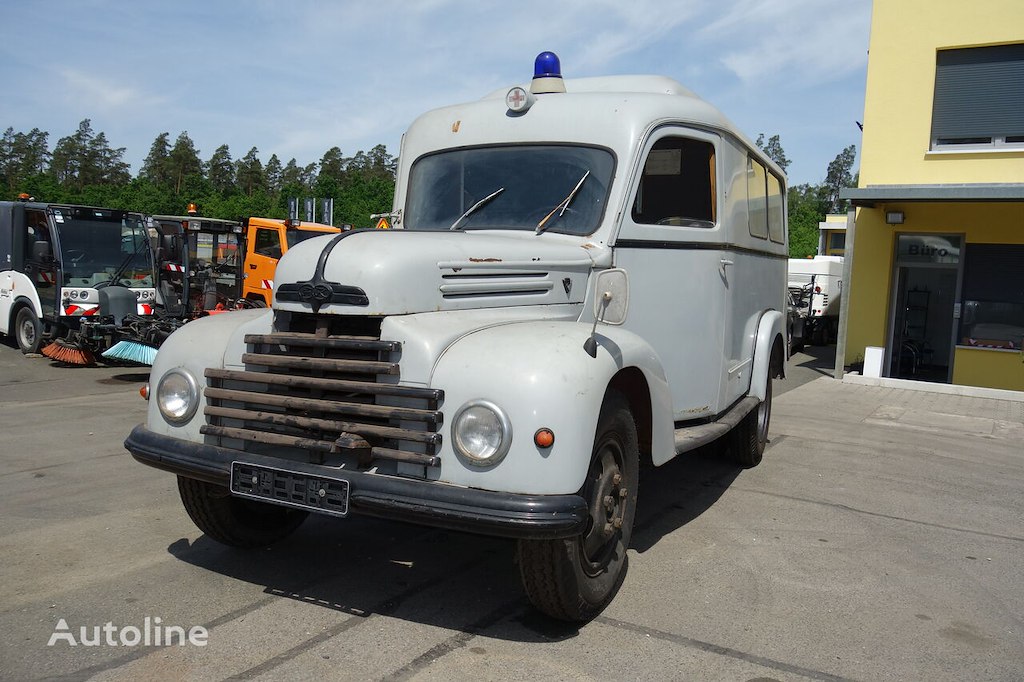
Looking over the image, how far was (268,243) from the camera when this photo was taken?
17.4 m

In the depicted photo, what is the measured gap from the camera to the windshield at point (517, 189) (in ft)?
15.5

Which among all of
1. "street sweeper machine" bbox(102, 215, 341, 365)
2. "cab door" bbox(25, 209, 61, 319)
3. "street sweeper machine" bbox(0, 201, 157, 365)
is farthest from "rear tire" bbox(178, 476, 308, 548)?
"cab door" bbox(25, 209, 61, 319)

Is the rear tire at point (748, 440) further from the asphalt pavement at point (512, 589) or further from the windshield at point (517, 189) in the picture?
the windshield at point (517, 189)

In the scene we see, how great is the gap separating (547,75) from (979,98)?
37.3 feet

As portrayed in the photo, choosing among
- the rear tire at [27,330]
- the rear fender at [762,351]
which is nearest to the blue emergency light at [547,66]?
the rear fender at [762,351]

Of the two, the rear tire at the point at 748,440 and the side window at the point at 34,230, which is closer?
the rear tire at the point at 748,440

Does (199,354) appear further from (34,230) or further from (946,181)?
(946,181)

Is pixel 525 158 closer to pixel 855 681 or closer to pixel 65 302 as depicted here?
pixel 855 681

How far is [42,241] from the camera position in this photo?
12.5 meters

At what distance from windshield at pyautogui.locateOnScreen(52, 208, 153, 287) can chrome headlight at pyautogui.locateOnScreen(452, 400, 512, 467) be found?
11107 millimetres

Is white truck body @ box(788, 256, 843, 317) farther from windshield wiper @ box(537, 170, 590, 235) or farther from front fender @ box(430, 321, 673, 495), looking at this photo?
front fender @ box(430, 321, 673, 495)

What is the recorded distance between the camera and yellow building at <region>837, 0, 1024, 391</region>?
43.9ft

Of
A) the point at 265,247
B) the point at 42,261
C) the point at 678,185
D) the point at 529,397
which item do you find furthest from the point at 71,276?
the point at 529,397

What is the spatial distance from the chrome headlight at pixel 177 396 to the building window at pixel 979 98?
13.7m
